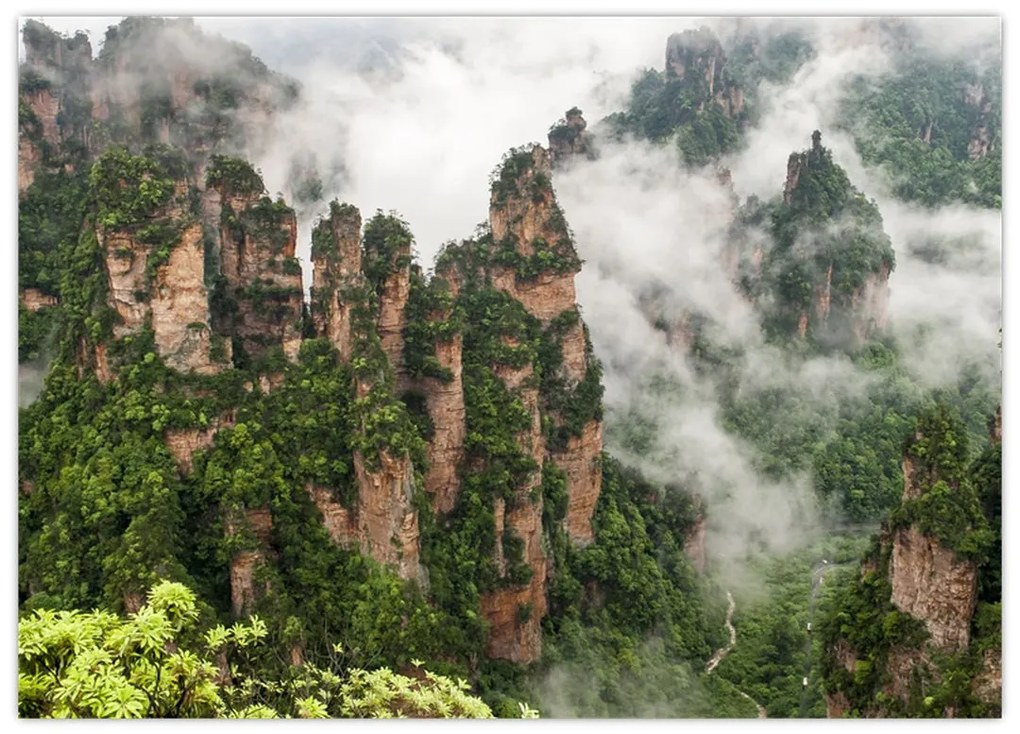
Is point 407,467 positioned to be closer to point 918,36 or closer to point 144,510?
point 144,510

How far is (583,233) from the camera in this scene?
32.7 metres

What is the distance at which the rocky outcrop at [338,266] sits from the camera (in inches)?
692

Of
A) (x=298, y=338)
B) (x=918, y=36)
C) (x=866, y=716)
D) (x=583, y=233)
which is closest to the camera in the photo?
(x=866, y=716)

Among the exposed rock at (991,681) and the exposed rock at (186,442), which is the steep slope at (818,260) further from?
the exposed rock at (186,442)

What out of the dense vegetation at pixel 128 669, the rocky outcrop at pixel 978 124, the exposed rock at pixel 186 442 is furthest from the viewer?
the rocky outcrop at pixel 978 124

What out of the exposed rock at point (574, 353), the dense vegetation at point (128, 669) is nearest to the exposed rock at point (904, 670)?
the dense vegetation at point (128, 669)

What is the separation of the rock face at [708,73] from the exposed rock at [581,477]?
2110 centimetres

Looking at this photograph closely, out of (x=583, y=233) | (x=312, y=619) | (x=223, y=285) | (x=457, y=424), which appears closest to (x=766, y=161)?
(x=583, y=233)

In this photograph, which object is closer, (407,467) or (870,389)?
(407,467)

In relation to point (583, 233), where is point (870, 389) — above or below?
below

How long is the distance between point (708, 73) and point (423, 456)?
28.5m

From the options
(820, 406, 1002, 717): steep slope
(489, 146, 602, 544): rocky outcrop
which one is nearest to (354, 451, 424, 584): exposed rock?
(489, 146, 602, 544): rocky outcrop

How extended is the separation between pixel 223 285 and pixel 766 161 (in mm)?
26438

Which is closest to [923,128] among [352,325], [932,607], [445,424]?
[445,424]
